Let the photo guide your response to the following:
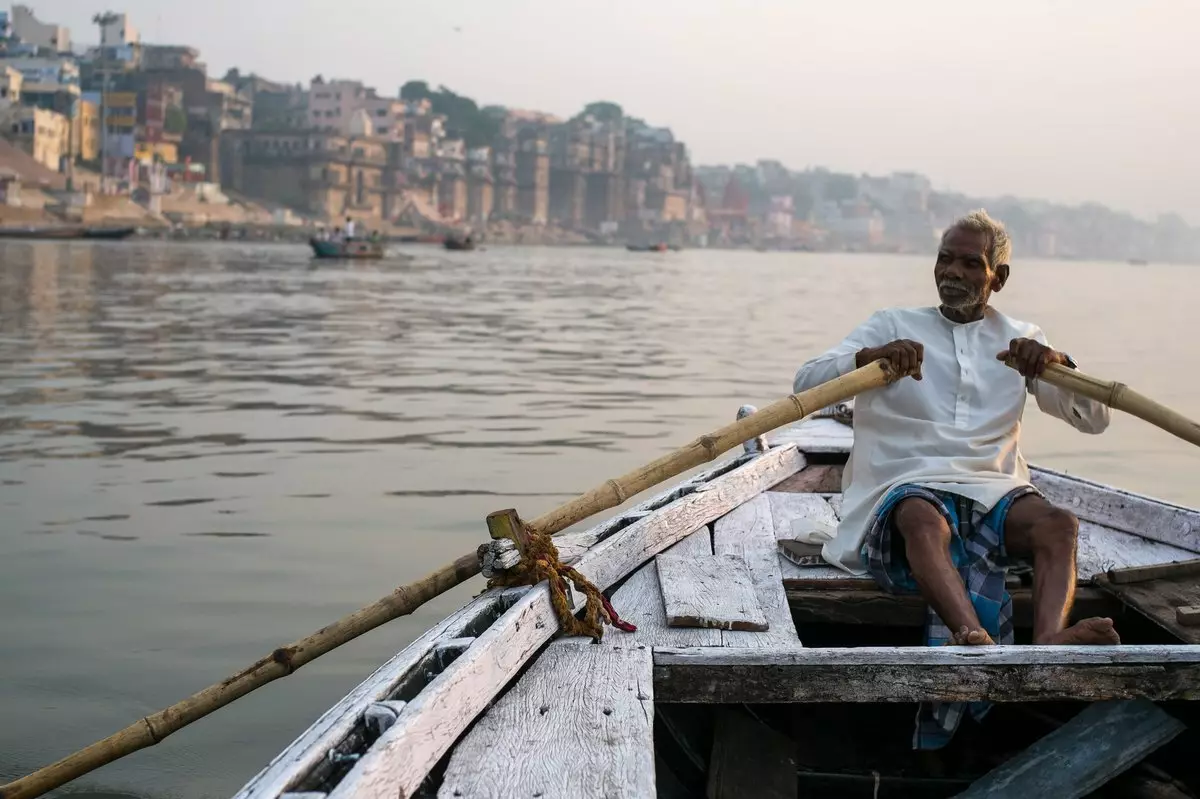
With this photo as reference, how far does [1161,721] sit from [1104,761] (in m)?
0.13

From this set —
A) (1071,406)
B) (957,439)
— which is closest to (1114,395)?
(1071,406)

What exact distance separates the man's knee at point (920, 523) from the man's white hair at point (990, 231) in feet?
2.10

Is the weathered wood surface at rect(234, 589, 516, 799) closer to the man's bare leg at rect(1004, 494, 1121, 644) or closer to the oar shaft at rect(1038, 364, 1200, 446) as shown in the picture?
the man's bare leg at rect(1004, 494, 1121, 644)

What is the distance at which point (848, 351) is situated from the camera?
3.38 metres

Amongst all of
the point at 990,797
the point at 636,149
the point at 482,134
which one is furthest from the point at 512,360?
the point at 636,149

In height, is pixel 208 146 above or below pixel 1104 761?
above

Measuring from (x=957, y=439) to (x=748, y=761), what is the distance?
1028 millimetres

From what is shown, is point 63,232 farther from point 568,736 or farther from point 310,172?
point 568,736

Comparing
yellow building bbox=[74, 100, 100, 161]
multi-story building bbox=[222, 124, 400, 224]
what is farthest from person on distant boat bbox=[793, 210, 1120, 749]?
multi-story building bbox=[222, 124, 400, 224]

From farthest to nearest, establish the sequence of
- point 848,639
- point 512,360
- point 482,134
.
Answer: point 482,134 < point 512,360 < point 848,639

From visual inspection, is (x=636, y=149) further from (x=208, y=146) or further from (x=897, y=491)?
(x=897, y=491)

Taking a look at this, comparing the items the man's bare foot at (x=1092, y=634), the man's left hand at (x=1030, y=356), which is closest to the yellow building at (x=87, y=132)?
the man's left hand at (x=1030, y=356)

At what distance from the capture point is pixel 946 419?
326 cm

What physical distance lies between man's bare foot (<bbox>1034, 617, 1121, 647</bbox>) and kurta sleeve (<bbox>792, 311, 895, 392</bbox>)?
92cm
